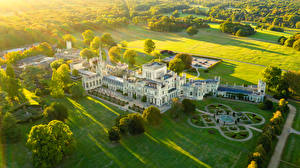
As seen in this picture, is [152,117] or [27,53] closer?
[152,117]

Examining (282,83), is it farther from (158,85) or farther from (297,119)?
(158,85)

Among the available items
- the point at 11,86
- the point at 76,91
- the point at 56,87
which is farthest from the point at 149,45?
the point at 11,86

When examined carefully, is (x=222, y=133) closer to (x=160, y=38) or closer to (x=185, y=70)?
(x=185, y=70)

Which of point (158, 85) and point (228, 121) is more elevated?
point (158, 85)

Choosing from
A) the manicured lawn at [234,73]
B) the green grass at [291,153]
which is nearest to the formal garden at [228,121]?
the green grass at [291,153]

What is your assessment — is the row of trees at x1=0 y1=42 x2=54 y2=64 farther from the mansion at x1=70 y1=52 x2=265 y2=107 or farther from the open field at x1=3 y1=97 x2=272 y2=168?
the open field at x1=3 y1=97 x2=272 y2=168

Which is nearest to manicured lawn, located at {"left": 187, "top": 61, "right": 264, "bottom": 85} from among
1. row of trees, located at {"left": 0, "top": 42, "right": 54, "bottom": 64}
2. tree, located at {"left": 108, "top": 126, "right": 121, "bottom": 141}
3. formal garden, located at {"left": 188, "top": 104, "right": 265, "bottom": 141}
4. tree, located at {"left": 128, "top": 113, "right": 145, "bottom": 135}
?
formal garden, located at {"left": 188, "top": 104, "right": 265, "bottom": 141}
